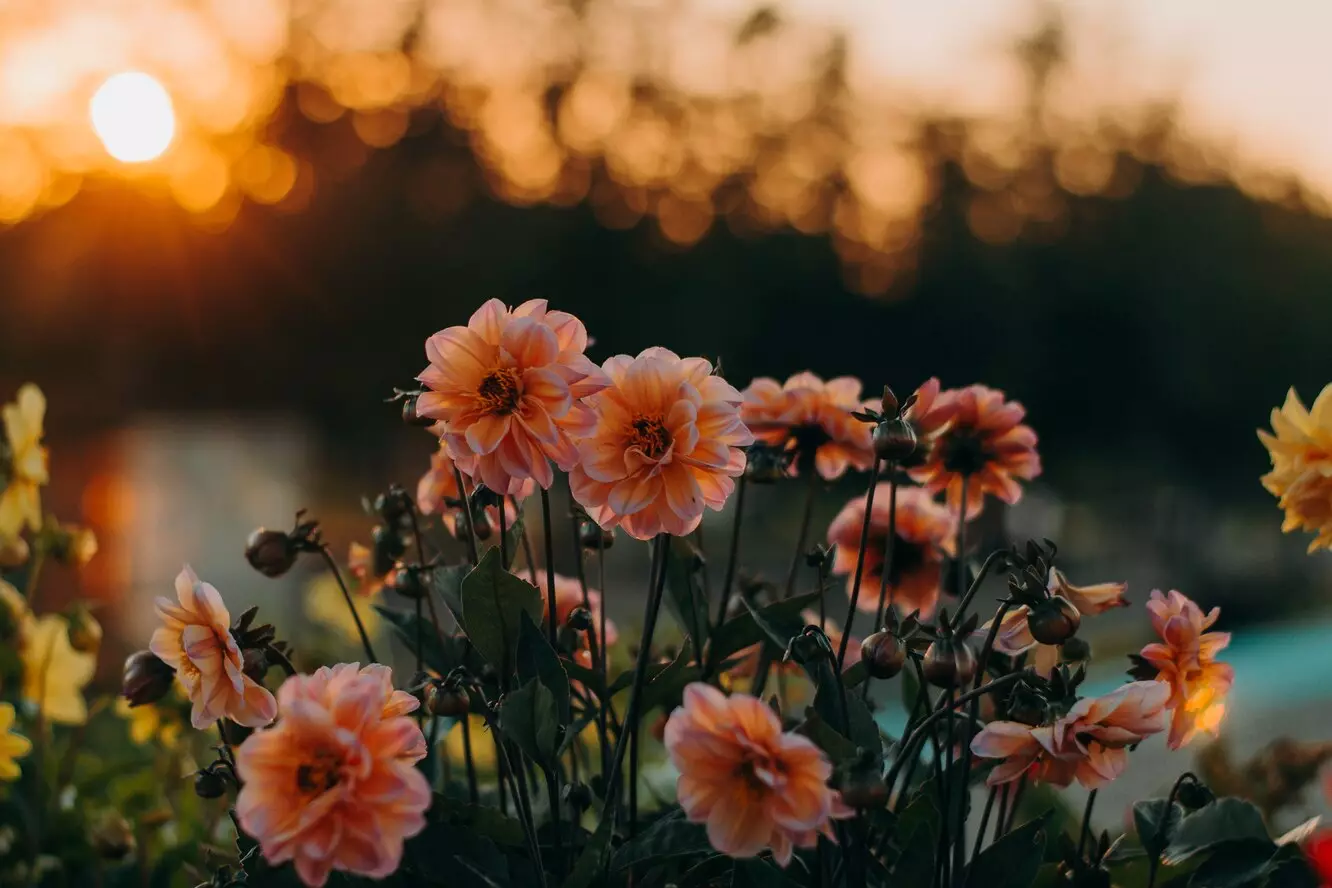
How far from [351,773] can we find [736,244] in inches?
690

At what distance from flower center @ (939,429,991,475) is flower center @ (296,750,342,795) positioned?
945 mm

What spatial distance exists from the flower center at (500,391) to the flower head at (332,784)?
278 millimetres

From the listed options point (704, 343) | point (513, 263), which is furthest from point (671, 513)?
point (704, 343)

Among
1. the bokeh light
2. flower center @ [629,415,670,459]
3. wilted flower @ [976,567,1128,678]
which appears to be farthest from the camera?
the bokeh light

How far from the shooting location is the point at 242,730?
158 centimetres

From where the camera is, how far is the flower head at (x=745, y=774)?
1.02m

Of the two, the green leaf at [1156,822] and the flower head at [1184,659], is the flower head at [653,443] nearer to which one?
the flower head at [1184,659]

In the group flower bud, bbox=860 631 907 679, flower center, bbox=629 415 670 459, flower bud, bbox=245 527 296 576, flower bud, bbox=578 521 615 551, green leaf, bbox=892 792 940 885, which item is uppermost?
flower center, bbox=629 415 670 459

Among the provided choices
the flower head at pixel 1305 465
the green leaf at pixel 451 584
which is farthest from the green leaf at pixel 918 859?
the flower head at pixel 1305 465

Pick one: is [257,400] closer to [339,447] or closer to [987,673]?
[339,447]

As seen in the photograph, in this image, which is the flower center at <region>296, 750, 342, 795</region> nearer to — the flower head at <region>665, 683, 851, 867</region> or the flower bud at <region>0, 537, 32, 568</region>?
the flower head at <region>665, 683, 851, 867</region>

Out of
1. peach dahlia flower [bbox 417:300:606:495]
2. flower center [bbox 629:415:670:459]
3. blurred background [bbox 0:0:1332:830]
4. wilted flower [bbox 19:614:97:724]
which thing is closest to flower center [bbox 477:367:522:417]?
peach dahlia flower [bbox 417:300:606:495]

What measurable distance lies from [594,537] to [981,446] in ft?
1.77

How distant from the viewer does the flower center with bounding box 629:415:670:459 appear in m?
1.23
